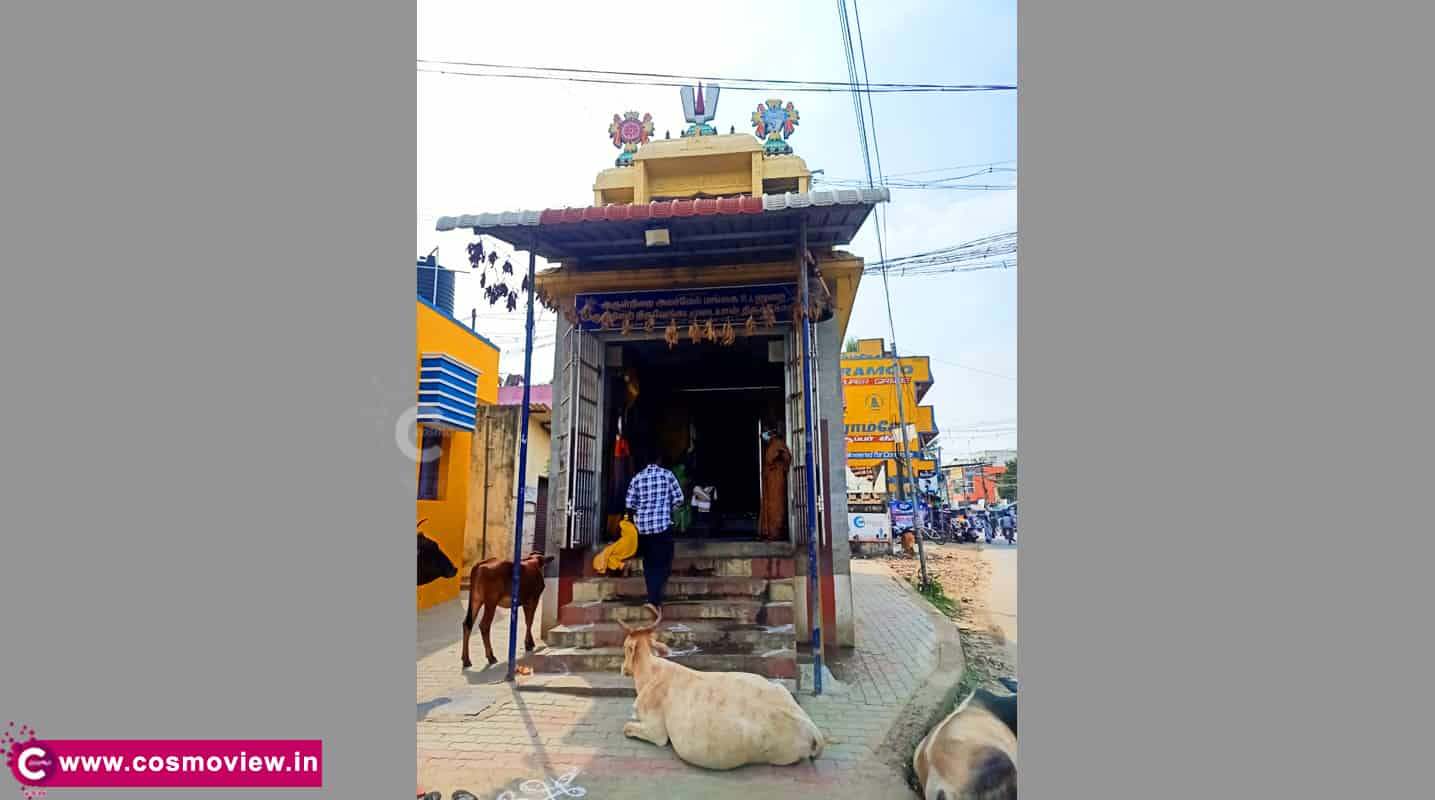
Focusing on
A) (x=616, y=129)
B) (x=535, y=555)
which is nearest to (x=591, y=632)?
(x=535, y=555)

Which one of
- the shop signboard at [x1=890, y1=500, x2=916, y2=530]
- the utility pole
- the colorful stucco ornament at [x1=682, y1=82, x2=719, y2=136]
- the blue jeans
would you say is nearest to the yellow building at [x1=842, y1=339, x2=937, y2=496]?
the utility pole

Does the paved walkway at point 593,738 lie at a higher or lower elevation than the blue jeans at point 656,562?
lower

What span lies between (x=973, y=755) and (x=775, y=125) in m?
6.99

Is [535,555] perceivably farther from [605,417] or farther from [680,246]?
[680,246]

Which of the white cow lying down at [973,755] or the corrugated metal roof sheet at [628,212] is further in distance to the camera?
the corrugated metal roof sheet at [628,212]

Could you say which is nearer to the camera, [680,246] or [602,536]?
[680,246]

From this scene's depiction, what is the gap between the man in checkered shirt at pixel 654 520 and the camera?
581cm

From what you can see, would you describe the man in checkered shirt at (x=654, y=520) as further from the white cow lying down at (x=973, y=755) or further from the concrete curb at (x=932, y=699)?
the white cow lying down at (x=973, y=755)

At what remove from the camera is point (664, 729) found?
12.8 feet

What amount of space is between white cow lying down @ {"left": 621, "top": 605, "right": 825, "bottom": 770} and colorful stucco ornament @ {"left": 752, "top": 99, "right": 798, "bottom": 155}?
6192mm

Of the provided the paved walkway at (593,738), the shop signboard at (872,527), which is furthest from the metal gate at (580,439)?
the shop signboard at (872,527)

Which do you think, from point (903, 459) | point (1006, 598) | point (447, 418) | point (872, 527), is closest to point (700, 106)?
point (447, 418)

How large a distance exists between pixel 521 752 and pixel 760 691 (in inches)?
57.2

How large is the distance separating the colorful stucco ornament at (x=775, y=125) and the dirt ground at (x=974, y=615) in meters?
5.30
